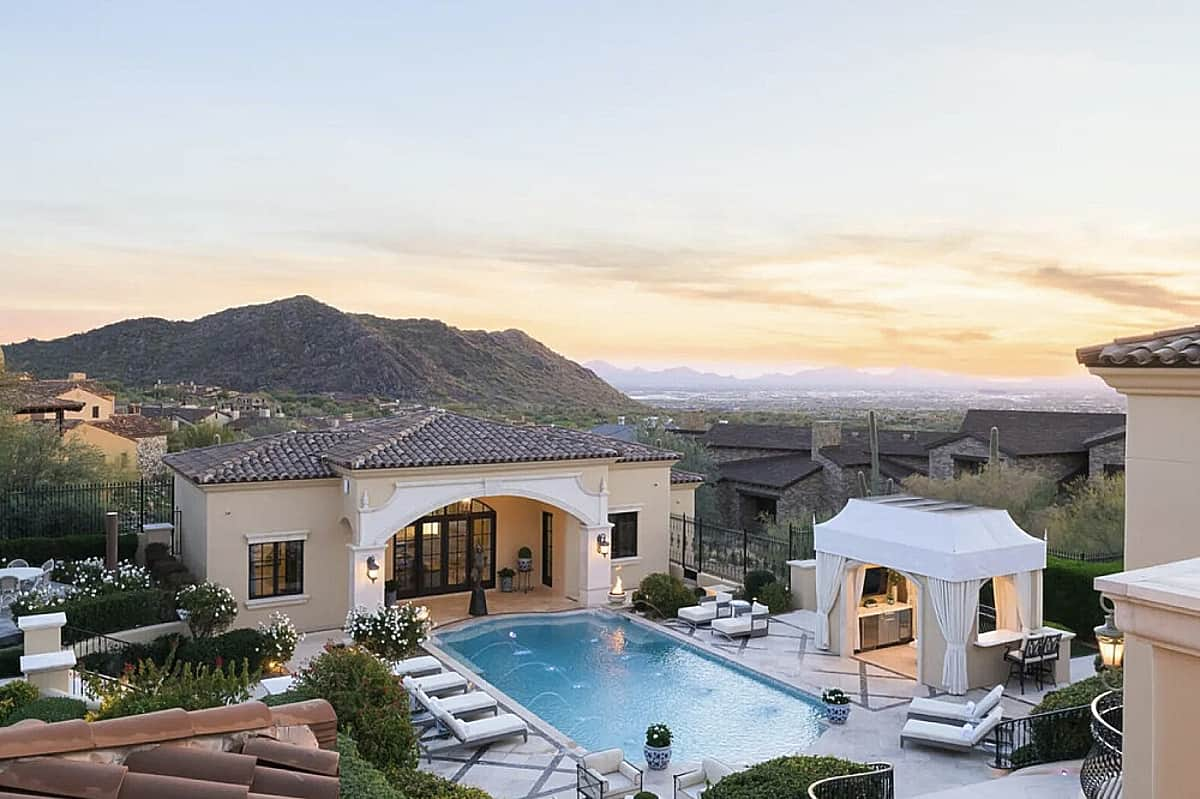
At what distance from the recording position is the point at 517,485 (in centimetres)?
2030

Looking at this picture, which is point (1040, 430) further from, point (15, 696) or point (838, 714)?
point (15, 696)

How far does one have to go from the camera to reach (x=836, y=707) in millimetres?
13469

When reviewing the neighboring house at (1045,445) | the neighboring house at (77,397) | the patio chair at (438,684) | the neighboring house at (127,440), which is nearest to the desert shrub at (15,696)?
the patio chair at (438,684)

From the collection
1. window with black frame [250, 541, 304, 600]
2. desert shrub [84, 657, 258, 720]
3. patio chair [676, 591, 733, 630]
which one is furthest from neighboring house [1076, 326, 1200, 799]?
window with black frame [250, 541, 304, 600]

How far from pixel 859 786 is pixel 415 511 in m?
12.2

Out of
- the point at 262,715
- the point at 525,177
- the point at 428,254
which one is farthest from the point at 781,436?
the point at 262,715

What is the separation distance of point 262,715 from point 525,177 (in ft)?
69.4

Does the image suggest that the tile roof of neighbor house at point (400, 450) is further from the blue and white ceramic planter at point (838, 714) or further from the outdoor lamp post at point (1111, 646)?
the outdoor lamp post at point (1111, 646)

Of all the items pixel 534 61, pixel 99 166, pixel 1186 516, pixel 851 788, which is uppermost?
pixel 534 61

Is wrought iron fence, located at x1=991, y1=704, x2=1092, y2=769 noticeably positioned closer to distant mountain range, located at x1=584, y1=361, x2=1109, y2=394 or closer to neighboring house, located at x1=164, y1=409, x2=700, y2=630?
neighboring house, located at x1=164, y1=409, x2=700, y2=630

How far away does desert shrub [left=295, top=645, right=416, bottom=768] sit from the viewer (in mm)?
8914

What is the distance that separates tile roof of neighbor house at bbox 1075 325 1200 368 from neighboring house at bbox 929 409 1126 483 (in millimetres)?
26253

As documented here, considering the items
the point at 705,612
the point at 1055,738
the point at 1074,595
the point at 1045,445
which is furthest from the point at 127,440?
the point at 1045,445

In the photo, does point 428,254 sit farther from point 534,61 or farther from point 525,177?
point 534,61
